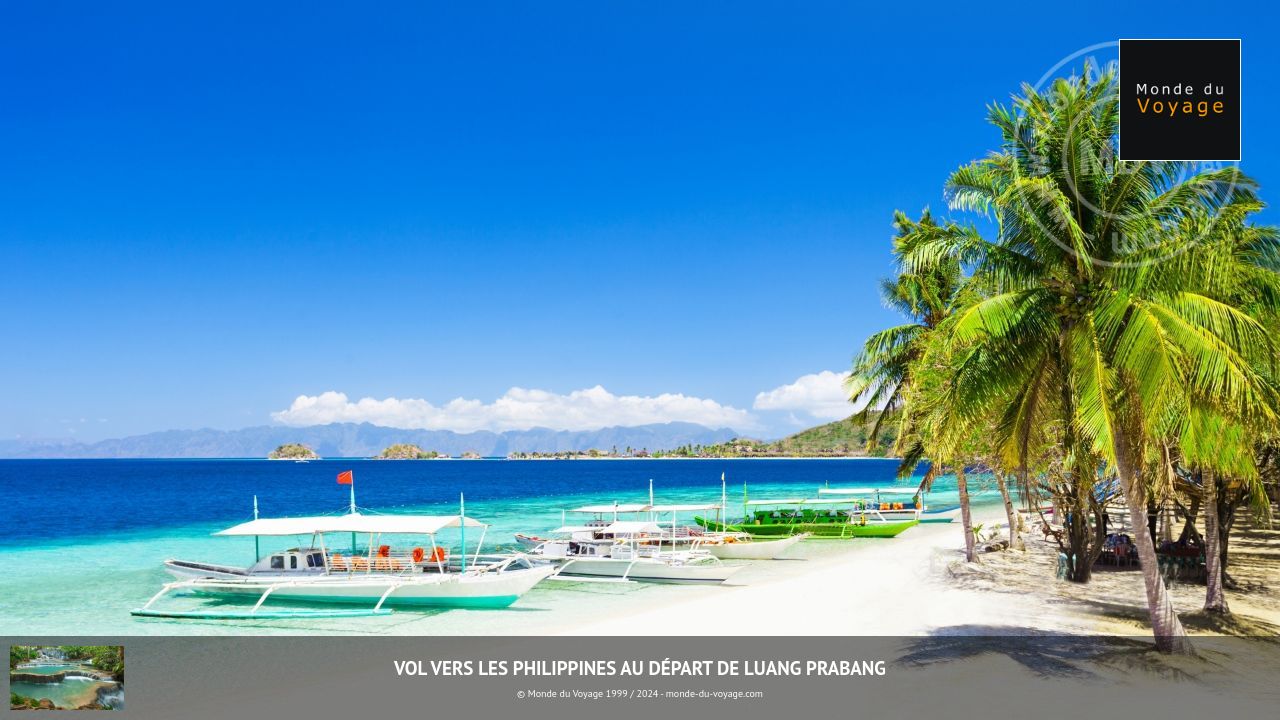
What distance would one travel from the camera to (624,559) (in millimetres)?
24406

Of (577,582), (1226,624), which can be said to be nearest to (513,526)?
(577,582)

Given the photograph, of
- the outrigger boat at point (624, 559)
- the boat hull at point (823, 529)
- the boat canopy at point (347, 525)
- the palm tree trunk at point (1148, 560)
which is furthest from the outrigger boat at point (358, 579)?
the boat hull at point (823, 529)

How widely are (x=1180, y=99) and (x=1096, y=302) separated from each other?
96.2 inches

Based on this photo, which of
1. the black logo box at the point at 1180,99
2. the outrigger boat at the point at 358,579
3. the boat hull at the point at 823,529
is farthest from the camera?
the boat hull at the point at 823,529

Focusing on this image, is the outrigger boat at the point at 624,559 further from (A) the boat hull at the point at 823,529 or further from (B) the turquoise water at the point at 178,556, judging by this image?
(A) the boat hull at the point at 823,529

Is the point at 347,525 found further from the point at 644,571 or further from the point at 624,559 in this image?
the point at 644,571

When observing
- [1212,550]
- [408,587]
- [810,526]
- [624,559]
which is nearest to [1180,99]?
[1212,550]

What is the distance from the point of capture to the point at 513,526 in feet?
159

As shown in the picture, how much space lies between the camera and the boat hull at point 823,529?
111 ft

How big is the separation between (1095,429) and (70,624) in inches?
902

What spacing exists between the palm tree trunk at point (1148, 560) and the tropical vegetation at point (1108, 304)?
0.06 feet

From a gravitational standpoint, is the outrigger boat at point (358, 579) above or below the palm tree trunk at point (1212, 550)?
below

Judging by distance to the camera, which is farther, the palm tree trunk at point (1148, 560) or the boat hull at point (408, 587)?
the boat hull at point (408, 587)

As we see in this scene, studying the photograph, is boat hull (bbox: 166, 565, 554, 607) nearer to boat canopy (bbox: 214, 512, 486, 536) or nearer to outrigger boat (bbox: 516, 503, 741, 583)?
boat canopy (bbox: 214, 512, 486, 536)
